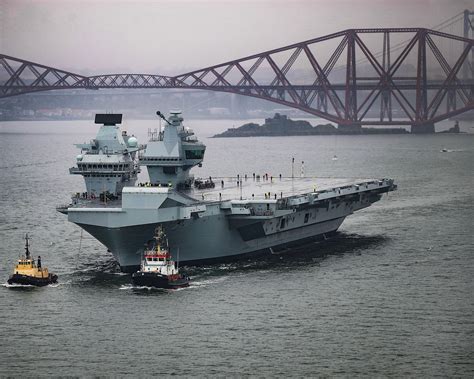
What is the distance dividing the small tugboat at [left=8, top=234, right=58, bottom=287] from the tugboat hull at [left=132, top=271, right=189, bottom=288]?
4.06 meters

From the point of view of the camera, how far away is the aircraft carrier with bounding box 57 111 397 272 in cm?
6094

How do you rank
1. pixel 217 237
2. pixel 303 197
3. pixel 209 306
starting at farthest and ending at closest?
pixel 303 197 → pixel 217 237 → pixel 209 306

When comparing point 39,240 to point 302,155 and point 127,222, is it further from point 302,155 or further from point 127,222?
point 302,155

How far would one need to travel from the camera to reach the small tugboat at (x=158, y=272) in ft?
190

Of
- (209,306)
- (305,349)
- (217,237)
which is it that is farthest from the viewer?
(217,237)

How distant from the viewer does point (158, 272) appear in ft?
191

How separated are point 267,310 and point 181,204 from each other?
1051 cm

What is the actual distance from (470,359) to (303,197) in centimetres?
2429

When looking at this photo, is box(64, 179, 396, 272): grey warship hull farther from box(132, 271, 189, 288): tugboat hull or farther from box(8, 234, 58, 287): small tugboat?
box(8, 234, 58, 287): small tugboat

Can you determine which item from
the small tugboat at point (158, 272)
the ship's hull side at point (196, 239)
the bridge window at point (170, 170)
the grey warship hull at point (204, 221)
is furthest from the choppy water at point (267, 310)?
the bridge window at point (170, 170)

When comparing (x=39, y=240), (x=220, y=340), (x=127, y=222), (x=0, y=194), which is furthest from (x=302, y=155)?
(x=220, y=340)

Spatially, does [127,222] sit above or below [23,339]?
above

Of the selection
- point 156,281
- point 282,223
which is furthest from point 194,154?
point 156,281

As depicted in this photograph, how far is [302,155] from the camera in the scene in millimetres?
155000
